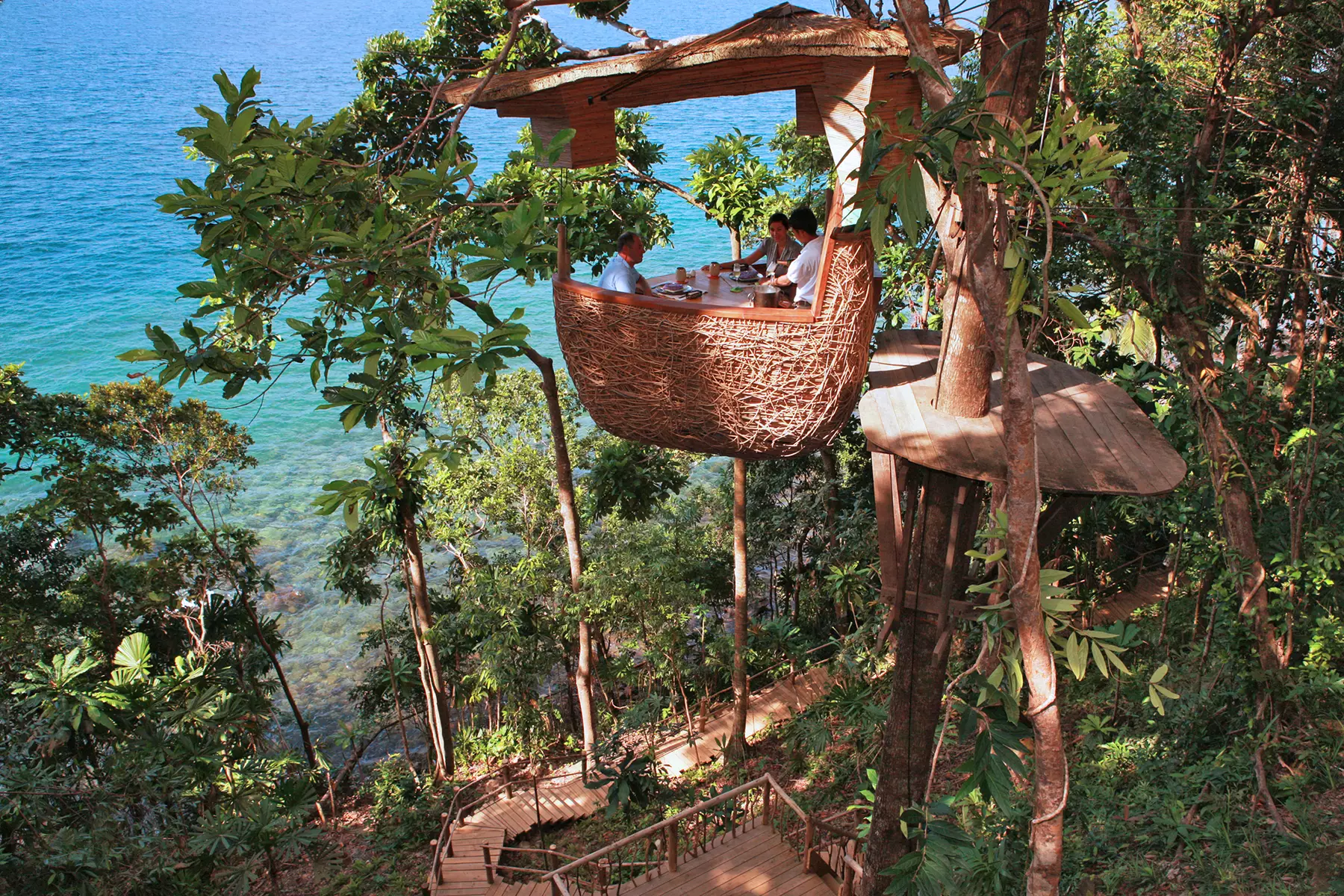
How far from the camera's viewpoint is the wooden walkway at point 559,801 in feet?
27.7

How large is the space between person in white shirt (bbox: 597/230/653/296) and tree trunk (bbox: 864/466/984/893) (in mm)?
1167

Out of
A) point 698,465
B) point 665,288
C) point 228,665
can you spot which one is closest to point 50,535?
point 228,665

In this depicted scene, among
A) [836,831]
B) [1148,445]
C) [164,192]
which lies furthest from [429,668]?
[164,192]

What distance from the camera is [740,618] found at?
9.22 m

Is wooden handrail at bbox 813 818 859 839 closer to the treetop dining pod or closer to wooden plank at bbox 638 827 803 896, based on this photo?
wooden plank at bbox 638 827 803 896

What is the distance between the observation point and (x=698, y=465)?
18.8 metres

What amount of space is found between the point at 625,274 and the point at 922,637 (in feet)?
5.44

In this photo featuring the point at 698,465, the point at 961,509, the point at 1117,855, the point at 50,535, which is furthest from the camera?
the point at 698,465

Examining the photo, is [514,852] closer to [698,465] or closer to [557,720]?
[557,720]

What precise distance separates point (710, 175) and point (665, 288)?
3.80m

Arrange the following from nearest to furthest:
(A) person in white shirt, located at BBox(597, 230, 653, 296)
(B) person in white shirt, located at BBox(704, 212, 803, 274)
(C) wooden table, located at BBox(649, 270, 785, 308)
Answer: (A) person in white shirt, located at BBox(597, 230, 653, 296) → (C) wooden table, located at BBox(649, 270, 785, 308) → (B) person in white shirt, located at BBox(704, 212, 803, 274)

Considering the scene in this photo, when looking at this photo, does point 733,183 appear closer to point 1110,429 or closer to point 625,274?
point 625,274

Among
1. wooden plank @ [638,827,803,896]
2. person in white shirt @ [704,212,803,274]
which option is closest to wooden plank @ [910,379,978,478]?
person in white shirt @ [704,212,803,274]

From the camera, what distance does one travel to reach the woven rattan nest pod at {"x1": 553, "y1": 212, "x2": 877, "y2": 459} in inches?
110
